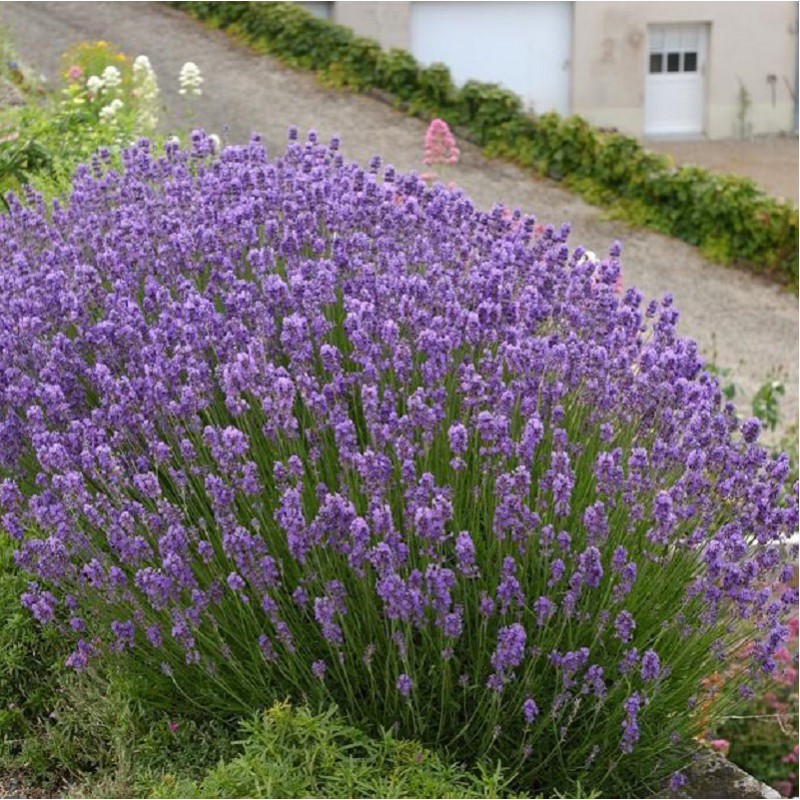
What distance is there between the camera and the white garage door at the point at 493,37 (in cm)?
1825

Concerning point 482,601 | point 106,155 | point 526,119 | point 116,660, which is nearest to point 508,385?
point 482,601

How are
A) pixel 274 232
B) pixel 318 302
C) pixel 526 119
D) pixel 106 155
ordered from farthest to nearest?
pixel 526 119 → pixel 106 155 → pixel 274 232 → pixel 318 302

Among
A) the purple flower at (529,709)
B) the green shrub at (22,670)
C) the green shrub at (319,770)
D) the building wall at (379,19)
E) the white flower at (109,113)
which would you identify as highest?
the building wall at (379,19)

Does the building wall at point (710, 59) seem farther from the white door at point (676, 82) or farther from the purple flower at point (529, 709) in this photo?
Answer: the purple flower at point (529, 709)

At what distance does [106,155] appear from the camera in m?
5.64

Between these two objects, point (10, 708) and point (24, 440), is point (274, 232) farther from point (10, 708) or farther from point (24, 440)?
point (10, 708)

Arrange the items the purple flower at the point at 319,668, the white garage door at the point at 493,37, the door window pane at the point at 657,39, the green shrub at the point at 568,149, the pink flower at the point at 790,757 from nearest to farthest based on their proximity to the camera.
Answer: the purple flower at the point at 319,668 < the pink flower at the point at 790,757 < the green shrub at the point at 568,149 < the white garage door at the point at 493,37 < the door window pane at the point at 657,39

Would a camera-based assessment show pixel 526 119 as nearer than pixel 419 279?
Answer: No

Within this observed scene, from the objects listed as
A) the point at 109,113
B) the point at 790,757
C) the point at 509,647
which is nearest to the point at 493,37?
the point at 109,113

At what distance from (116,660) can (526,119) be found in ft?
39.8

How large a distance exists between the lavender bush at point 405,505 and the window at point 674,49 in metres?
16.1

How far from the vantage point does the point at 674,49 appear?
1933 cm

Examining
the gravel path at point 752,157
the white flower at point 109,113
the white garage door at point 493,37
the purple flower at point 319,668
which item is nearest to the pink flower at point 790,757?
the purple flower at point 319,668

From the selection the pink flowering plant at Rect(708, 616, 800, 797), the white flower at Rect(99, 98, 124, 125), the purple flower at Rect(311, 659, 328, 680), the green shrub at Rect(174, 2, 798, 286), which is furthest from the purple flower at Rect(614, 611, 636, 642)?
the green shrub at Rect(174, 2, 798, 286)
